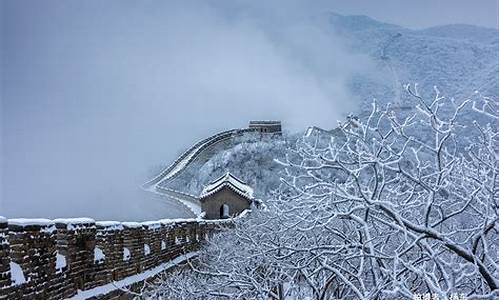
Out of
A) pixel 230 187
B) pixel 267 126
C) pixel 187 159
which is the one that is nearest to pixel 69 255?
pixel 230 187

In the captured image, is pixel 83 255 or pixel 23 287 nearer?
pixel 23 287

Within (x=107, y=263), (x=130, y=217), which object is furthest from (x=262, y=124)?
(x=107, y=263)

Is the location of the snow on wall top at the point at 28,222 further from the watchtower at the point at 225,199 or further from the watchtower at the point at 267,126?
the watchtower at the point at 267,126

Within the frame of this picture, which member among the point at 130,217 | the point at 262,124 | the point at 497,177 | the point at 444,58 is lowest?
the point at 130,217

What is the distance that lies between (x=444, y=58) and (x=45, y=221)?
133ft

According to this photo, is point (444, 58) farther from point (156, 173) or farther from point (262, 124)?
point (156, 173)

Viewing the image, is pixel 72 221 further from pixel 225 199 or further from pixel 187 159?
pixel 187 159

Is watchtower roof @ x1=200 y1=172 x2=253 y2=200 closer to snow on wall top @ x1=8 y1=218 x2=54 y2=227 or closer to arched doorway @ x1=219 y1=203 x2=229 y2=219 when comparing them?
arched doorway @ x1=219 y1=203 x2=229 y2=219

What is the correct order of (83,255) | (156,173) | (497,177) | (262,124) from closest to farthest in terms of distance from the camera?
(497,177), (83,255), (156,173), (262,124)

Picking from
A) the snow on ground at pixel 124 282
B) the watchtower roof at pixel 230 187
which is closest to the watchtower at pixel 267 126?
the watchtower roof at pixel 230 187

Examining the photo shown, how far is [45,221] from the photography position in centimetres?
496

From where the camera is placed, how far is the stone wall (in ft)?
14.4

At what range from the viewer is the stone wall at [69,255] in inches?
173

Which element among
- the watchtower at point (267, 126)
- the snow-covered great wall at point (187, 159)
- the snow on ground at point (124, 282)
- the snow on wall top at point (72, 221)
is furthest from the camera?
the watchtower at point (267, 126)
